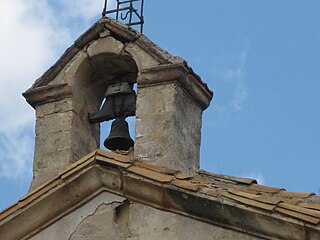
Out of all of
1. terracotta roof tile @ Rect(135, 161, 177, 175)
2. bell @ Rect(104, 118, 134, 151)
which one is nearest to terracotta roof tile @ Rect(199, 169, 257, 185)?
terracotta roof tile @ Rect(135, 161, 177, 175)

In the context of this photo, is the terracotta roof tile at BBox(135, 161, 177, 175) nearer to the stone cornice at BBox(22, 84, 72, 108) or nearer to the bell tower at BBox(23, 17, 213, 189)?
the bell tower at BBox(23, 17, 213, 189)

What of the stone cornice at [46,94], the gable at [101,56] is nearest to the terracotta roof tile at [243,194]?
the gable at [101,56]

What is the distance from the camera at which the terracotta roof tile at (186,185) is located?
7883 mm

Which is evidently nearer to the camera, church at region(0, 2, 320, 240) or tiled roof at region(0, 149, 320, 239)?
tiled roof at region(0, 149, 320, 239)

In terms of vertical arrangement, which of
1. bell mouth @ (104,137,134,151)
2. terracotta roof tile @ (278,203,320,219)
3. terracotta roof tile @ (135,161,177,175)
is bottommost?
terracotta roof tile @ (278,203,320,219)

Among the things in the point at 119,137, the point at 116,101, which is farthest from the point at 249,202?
the point at 116,101

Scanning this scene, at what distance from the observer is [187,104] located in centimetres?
933

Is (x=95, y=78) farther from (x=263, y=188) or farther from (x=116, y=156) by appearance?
(x=263, y=188)

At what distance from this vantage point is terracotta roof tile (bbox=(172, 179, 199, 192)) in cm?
788

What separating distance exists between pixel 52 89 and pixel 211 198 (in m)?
2.32

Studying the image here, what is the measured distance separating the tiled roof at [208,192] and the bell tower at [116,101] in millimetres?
627

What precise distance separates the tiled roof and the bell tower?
0.63m

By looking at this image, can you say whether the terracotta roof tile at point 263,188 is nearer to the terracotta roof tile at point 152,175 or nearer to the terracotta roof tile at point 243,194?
the terracotta roof tile at point 243,194

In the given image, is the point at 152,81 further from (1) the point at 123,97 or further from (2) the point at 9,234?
(2) the point at 9,234
